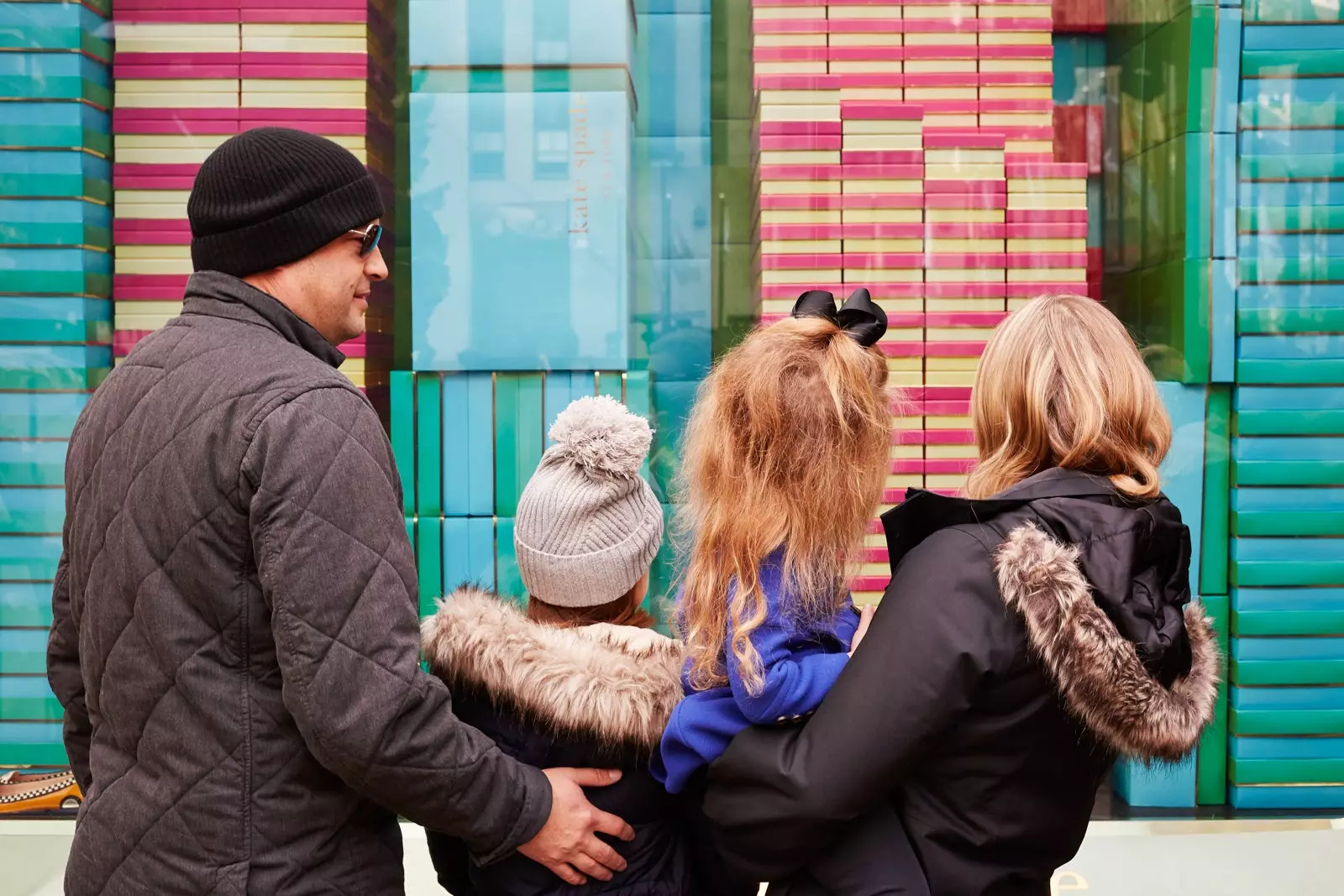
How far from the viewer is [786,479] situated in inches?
61.9

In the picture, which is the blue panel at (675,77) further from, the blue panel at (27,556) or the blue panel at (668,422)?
the blue panel at (27,556)

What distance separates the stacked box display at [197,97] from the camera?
3.46m

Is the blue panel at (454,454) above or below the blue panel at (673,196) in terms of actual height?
below

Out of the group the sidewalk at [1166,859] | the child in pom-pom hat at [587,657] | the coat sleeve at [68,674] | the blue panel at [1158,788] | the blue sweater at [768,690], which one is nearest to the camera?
the blue sweater at [768,690]

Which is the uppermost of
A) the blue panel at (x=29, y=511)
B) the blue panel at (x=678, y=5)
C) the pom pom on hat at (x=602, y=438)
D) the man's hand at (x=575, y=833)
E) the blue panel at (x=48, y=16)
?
the blue panel at (x=678, y=5)

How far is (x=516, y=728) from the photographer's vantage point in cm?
163

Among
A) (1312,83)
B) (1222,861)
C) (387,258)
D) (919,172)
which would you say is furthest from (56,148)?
(1222,861)

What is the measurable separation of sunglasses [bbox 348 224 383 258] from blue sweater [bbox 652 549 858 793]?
2.43ft

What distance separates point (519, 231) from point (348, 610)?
2.24 m

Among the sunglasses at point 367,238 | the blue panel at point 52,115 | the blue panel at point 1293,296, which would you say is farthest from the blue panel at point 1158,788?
the blue panel at point 52,115

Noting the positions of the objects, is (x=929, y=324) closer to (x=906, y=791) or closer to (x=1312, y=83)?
(x=1312, y=83)

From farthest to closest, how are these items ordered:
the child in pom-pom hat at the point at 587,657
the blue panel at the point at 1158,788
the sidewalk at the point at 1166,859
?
the blue panel at the point at 1158,788, the sidewalk at the point at 1166,859, the child in pom-pom hat at the point at 587,657

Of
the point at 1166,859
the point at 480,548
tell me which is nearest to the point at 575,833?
the point at 480,548

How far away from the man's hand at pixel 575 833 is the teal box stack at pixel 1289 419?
2.61m
